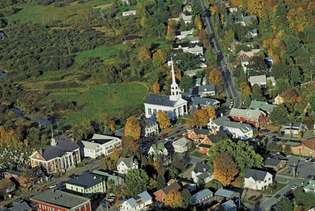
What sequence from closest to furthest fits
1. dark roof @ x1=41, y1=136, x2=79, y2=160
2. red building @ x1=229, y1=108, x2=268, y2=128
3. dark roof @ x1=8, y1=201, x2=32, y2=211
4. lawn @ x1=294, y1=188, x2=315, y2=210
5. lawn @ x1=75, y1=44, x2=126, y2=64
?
1. lawn @ x1=294, y1=188, x2=315, y2=210
2. dark roof @ x1=8, y1=201, x2=32, y2=211
3. dark roof @ x1=41, y1=136, x2=79, y2=160
4. red building @ x1=229, y1=108, x2=268, y2=128
5. lawn @ x1=75, y1=44, x2=126, y2=64

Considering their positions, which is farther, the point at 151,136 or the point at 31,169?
the point at 151,136

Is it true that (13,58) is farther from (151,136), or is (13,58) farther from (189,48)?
(151,136)

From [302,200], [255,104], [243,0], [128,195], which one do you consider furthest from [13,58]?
[302,200]

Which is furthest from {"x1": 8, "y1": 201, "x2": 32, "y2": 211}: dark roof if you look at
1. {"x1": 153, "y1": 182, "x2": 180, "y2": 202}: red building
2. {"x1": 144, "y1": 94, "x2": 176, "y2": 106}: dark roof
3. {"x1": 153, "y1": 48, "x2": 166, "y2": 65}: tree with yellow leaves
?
{"x1": 153, "y1": 48, "x2": 166, "y2": 65}: tree with yellow leaves

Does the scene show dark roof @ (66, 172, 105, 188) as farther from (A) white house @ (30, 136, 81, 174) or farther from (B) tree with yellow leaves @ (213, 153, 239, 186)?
(B) tree with yellow leaves @ (213, 153, 239, 186)

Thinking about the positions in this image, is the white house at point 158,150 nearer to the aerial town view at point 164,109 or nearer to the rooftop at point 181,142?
the aerial town view at point 164,109

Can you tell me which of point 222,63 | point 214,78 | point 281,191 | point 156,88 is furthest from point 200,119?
point 222,63

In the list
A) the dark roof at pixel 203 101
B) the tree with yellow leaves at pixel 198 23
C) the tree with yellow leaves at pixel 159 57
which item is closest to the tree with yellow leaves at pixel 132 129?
the dark roof at pixel 203 101

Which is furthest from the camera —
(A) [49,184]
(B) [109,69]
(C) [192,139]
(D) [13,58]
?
(D) [13,58]
